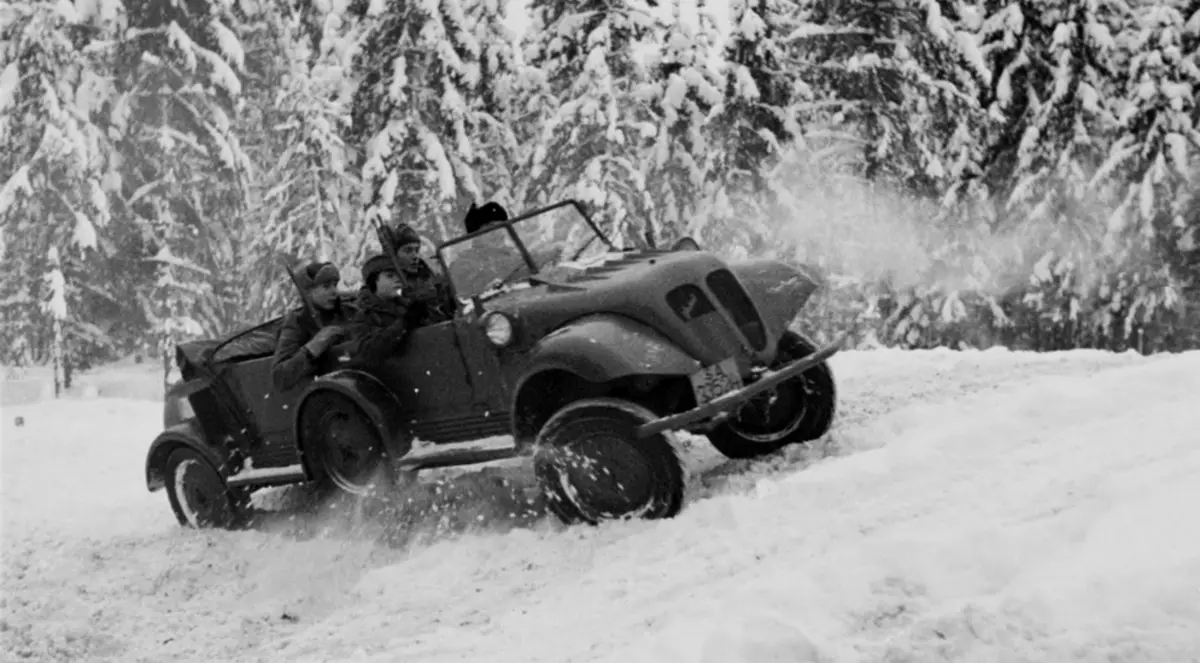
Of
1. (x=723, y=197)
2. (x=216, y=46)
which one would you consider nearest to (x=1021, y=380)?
(x=723, y=197)

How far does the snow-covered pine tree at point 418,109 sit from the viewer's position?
Answer: 69.5 feet

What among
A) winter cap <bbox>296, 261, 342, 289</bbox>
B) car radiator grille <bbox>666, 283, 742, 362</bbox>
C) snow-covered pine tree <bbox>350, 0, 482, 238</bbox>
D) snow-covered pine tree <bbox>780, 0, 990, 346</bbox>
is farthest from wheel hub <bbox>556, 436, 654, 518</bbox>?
snow-covered pine tree <bbox>780, 0, 990, 346</bbox>

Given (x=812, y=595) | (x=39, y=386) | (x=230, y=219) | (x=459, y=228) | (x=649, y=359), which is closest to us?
(x=812, y=595)

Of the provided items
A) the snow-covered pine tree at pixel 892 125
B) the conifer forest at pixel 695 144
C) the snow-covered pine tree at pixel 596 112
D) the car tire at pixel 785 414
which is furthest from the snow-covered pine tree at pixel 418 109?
the car tire at pixel 785 414

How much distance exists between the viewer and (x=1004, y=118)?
23141 millimetres

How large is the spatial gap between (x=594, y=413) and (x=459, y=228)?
16.8m

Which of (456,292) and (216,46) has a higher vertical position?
(216,46)

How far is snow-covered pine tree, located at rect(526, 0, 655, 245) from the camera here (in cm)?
2139

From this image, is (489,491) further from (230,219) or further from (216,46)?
(230,219)

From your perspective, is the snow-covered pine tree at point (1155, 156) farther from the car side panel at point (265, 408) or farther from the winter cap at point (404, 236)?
the car side panel at point (265, 408)

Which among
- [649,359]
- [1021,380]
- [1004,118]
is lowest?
[1021,380]

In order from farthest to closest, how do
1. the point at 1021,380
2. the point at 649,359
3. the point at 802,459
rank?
the point at 1021,380, the point at 802,459, the point at 649,359

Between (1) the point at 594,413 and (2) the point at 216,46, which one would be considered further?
(2) the point at 216,46

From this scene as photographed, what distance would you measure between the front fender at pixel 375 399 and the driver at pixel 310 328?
24cm
